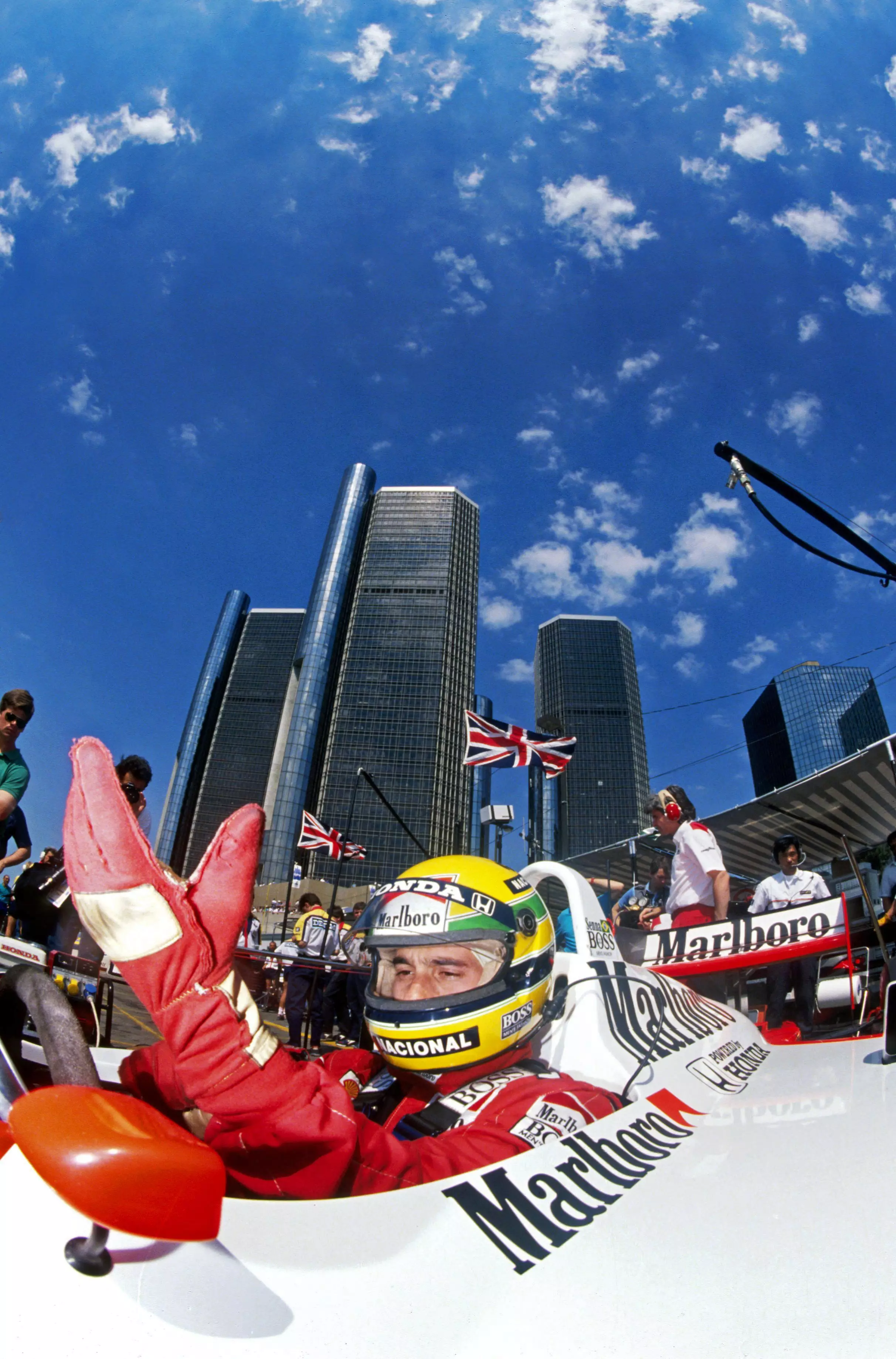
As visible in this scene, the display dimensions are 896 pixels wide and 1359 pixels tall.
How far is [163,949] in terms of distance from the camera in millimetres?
1095

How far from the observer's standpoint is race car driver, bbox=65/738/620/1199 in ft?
3.58

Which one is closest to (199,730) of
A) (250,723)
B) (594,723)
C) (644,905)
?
(250,723)

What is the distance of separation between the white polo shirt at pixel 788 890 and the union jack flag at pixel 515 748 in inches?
270

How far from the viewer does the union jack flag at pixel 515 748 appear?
1198cm

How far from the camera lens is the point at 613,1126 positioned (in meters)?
1.39

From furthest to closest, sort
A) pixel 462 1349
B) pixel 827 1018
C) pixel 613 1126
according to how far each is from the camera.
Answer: pixel 827 1018 < pixel 613 1126 < pixel 462 1349

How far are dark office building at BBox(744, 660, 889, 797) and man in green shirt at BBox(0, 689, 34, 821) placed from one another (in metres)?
78.0

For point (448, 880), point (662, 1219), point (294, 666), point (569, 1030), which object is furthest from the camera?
point (294, 666)

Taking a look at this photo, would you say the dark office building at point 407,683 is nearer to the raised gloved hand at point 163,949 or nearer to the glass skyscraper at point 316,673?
the glass skyscraper at point 316,673

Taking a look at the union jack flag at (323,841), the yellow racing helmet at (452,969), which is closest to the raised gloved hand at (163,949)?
the yellow racing helmet at (452,969)

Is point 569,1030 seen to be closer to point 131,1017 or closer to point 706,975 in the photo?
point 706,975

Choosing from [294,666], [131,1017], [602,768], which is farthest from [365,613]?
[131,1017]

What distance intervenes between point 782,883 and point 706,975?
3.59ft

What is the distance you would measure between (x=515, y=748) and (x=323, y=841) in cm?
798
